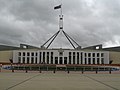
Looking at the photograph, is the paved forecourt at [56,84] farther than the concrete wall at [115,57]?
No

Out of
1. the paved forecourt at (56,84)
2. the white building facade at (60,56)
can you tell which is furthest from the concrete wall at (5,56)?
the paved forecourt at (56,84)

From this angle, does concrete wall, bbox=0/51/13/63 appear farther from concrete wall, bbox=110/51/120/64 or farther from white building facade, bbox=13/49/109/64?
concrete wall, bbox=110/51/120/64

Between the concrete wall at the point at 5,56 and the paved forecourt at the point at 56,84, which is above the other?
the concrete wall at the point at 5,56

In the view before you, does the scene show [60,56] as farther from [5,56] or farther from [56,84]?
[56,84]

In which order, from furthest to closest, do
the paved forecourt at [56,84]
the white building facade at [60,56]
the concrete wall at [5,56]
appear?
the concrete wall at [5,56] → the white building facade at [60,56] → the paved forecourt at [56,84]

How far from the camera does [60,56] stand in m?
91.0

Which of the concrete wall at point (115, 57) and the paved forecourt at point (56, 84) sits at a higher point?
the concrete wall at point (115, 57)

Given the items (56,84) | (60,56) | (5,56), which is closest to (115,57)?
(60,56)

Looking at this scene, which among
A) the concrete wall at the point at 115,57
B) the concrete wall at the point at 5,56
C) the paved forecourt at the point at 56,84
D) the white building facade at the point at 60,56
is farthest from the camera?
the concrete wall at the point at 115,57

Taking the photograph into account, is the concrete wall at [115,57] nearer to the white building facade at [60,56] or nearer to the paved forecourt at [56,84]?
the white building facade at [60,56]

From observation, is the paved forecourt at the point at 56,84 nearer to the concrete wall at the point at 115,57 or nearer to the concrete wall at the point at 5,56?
the concrete wall at the point at 5,56

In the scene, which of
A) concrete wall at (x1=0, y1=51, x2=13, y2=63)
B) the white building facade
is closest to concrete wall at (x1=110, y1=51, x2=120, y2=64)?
the white building facade

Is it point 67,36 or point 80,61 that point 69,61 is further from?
point 67,36

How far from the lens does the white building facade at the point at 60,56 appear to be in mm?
90688
